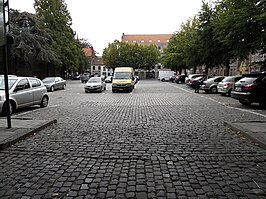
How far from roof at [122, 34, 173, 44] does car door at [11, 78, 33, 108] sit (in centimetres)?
10859

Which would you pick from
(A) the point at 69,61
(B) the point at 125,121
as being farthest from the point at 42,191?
(A) the point at 69,61

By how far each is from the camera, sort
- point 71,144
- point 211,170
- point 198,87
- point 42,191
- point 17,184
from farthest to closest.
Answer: point 198,87, point 71,144, point 211,170, point 17,184, point 42,191

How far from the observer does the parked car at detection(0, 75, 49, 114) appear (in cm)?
1136

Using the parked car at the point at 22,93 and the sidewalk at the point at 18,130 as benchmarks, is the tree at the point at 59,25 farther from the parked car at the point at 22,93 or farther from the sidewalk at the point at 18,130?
the sidewalk at the point at 18,130

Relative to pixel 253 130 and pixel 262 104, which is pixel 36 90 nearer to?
pixel 253 130

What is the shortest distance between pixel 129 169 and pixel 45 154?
1886 millimetres

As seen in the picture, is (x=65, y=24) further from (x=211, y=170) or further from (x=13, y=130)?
(x=211, y=170)

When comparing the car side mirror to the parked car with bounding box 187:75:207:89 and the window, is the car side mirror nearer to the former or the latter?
the window

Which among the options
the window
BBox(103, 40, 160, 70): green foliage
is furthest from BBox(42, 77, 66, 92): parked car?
BBox(103, 40, 160, 70): green foliage

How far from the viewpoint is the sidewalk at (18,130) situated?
6.17 metres

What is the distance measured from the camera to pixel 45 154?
553cm

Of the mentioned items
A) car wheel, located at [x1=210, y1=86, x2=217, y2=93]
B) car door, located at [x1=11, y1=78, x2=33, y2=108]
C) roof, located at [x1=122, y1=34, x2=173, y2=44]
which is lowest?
car wheel, located at [x1=210, y1=86, x2=217, y2=93]

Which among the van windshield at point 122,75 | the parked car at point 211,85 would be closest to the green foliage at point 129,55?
the van windshield at point 122,75

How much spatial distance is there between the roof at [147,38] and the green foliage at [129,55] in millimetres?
40331
